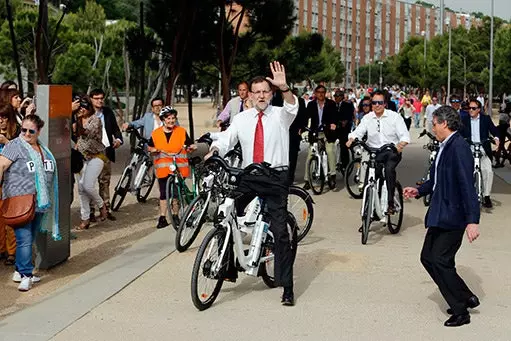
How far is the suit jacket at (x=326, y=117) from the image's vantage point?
48.0ft

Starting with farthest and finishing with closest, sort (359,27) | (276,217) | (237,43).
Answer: (359,27), (237,43), (276,217)

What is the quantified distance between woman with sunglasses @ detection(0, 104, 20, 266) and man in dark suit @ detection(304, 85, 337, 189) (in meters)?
6.69

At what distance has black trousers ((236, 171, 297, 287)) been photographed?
668 centimetres

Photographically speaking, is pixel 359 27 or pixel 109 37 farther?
pixel 359 27

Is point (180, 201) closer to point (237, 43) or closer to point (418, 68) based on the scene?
point (237, 43)

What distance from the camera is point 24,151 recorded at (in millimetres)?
7438

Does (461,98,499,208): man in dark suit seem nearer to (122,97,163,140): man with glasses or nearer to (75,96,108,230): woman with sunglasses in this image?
(122,97,163,140): man with glasses

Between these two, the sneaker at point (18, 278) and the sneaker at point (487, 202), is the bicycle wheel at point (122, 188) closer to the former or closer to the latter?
the sneaker at point (18, 278)

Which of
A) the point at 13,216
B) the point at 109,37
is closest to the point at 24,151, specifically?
the point at 13,216

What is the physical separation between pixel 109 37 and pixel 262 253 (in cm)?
3134

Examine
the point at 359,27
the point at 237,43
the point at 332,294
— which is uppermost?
the point at 359,27

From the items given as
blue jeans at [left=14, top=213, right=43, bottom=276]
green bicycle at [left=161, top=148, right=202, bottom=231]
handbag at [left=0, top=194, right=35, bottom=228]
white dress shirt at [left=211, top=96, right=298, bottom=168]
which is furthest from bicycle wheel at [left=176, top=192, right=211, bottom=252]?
white dress shirt at [left=211, top=96, right=298, bottom=168]

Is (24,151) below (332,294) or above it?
above

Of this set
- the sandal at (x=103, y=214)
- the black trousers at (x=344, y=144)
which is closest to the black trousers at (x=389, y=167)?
the sandal at (x=103, y=214)
